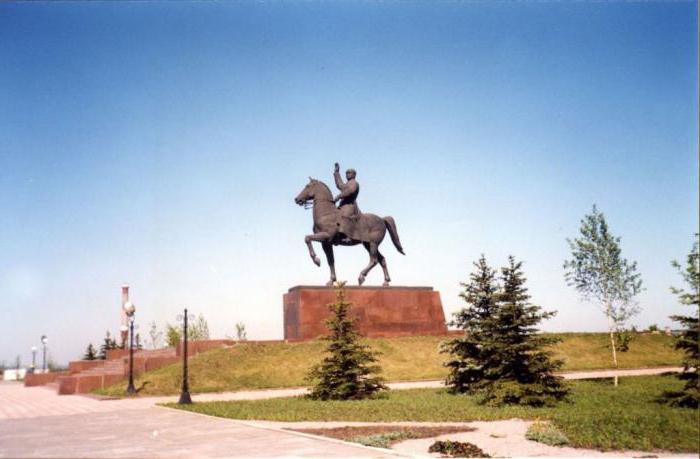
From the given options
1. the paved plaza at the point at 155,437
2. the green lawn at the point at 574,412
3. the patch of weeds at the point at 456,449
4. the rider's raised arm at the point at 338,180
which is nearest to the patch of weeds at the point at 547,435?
the green lawn at the point at 574,412

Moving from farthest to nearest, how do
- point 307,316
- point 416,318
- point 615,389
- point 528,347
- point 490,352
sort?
point 416,318, point 307,316, point 615,389, point 490,352, point 528,347

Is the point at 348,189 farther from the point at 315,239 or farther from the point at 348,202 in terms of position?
the point at 315,239

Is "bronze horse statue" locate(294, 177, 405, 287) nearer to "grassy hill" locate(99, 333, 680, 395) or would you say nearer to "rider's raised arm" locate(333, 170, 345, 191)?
"rider's raised arm" locate(333, 170, 345, 191)

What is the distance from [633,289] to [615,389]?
7.00m

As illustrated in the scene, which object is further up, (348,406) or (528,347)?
(528,347)

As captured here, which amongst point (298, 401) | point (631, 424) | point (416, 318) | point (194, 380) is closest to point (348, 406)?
point (298, 401)

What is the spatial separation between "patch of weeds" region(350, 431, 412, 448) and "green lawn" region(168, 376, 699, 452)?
2.21m

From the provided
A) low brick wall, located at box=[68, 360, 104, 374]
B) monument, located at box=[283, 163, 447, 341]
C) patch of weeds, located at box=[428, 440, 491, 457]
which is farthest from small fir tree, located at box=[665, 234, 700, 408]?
low brick wall, located at box=[68, 360, 104, 374]

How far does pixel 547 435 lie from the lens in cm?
1002

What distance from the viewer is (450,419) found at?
41.6 feet

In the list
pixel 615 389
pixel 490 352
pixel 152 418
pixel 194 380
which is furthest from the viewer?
pixel 194 380

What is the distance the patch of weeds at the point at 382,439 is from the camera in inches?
376

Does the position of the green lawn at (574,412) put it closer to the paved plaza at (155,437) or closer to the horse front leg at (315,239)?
the paved plaza at (155,437)

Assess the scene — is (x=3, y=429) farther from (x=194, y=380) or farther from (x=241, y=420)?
(x=194, y=380)
